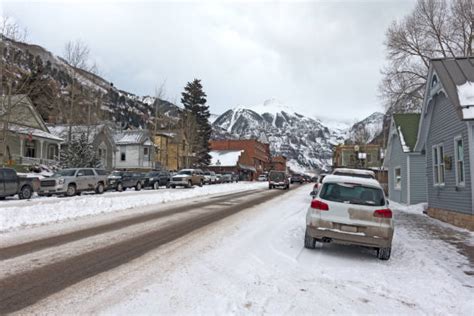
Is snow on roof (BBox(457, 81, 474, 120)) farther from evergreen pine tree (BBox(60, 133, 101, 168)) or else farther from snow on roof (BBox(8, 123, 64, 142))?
snow on roof (BBox(8, 123, 64, 142))

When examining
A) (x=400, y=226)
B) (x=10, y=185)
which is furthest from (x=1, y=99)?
(x=400, y=226)

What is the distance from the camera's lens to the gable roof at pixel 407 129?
74.9ft

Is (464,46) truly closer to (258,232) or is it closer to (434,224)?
(434,224)

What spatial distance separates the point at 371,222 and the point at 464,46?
35180mm

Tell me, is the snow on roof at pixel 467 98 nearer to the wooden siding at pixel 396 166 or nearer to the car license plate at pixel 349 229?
the car license plate at pixel 349 229

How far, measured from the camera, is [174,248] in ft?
29.0

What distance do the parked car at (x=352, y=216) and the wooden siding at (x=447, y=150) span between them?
6.62 meters

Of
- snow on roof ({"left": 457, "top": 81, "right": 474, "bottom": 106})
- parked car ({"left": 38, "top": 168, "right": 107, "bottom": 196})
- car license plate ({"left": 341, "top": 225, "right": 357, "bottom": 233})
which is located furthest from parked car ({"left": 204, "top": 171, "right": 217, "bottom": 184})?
car license plate ({"left": 341, "top": 225, "right": 357, "bottom": 233})

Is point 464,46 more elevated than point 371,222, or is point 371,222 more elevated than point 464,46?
point 464,46

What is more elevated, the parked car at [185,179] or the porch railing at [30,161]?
the porch railing at [30,161]

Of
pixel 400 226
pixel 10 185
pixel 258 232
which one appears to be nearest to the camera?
pixel 258 232

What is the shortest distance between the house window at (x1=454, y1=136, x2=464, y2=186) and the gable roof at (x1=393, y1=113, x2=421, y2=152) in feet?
25.2

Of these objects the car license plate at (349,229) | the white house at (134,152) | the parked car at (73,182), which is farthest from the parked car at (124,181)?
the car license plate at (349,229)

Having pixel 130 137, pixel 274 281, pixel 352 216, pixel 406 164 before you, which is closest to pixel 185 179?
pixel 406 164
